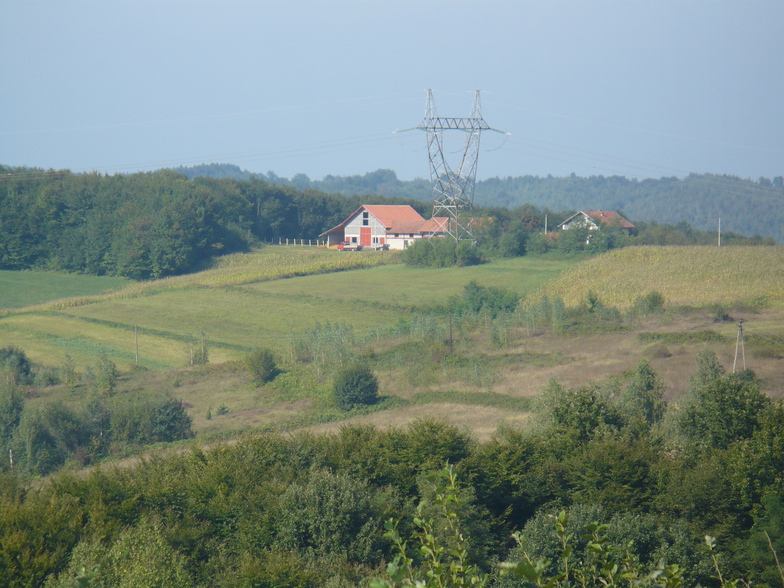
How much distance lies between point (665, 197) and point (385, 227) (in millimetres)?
104956

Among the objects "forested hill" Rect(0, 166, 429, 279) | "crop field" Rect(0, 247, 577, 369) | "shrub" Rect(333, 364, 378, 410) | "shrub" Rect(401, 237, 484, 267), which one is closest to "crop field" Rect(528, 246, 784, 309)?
"crop field" Rect(0, 247, 577, 369)

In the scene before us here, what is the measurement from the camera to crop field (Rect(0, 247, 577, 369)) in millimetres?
32125

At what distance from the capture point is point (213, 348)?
31.7 m

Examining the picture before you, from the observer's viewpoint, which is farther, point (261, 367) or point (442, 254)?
point (442, 254)

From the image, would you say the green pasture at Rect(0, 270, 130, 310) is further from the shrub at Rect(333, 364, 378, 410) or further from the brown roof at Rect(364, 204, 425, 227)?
the shrub at Rect(333, 364, 378, 410)

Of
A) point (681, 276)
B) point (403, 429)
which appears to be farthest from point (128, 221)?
point (403, 429)

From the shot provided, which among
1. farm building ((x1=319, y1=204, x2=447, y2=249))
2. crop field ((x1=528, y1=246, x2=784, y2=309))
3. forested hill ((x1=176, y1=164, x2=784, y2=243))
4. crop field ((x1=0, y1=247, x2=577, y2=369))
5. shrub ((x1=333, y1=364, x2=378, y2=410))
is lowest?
shrub ((x1=333, y1=364, x2=378, y2=410))

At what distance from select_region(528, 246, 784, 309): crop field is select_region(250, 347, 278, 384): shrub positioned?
16205mm

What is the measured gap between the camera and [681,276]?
39.2 metres

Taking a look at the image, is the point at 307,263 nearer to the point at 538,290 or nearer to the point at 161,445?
the point at 538,290

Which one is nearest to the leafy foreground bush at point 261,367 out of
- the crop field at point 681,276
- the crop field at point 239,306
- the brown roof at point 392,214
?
the crop field at point 239,306

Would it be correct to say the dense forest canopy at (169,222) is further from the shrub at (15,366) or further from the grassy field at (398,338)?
the shrub at (15,366)

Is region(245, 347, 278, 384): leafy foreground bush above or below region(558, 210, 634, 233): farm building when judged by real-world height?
below

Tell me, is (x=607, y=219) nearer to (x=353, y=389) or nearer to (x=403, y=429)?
(x=353, y=389)
